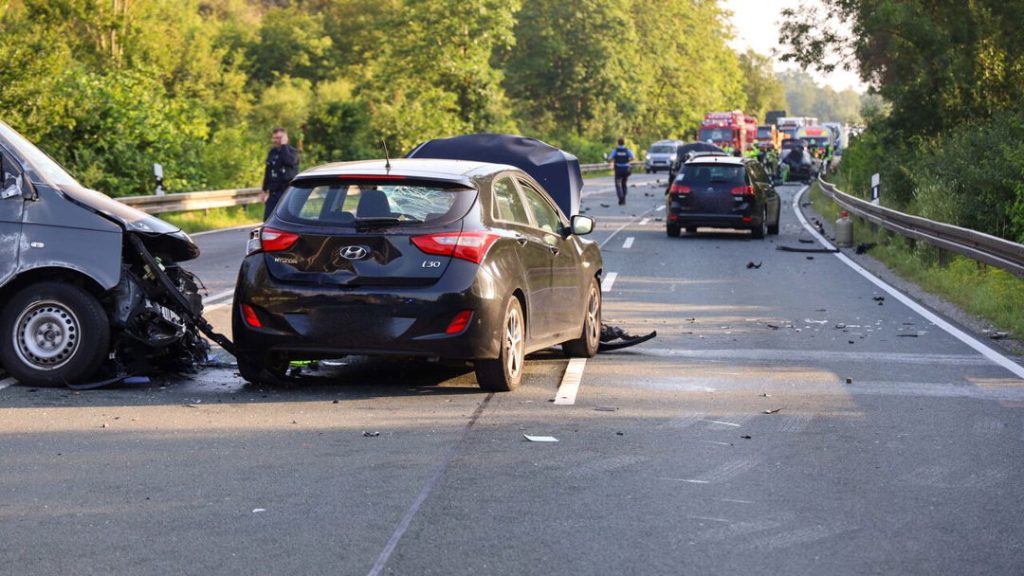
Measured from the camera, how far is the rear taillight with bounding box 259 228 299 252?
9297 millimetres

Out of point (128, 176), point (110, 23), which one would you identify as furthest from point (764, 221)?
point (110, 23)

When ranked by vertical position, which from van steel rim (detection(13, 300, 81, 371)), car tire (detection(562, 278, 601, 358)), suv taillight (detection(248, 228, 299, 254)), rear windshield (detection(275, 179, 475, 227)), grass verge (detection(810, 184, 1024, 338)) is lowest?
grass verge (detection(810, 184, 1024, 338))

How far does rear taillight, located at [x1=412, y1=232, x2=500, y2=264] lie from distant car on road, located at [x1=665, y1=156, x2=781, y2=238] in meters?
18.1

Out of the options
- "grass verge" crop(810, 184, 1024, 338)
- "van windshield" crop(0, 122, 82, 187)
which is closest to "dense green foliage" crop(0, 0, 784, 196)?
"grass verge" crop(810, 184, 1024, 338)

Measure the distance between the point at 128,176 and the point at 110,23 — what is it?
14.9 m

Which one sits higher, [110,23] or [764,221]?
[110,23]

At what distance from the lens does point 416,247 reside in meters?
9.16

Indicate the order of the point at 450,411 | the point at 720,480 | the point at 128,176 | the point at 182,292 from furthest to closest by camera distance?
the point at 128,176 → the point at 182,292 → the point at 450,411 → the point at 720,480

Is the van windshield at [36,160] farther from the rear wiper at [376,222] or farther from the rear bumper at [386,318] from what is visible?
A: the rear wiper at [376,222]

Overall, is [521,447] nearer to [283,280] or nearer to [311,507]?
[311,507]

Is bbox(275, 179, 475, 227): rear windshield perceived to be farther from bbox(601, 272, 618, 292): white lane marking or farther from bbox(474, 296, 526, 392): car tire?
bbox(601, 272, 618, 292): white lane marking

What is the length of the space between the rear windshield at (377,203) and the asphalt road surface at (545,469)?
116cm

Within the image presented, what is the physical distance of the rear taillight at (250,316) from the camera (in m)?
9.29

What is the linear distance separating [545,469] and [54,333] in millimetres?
3875
